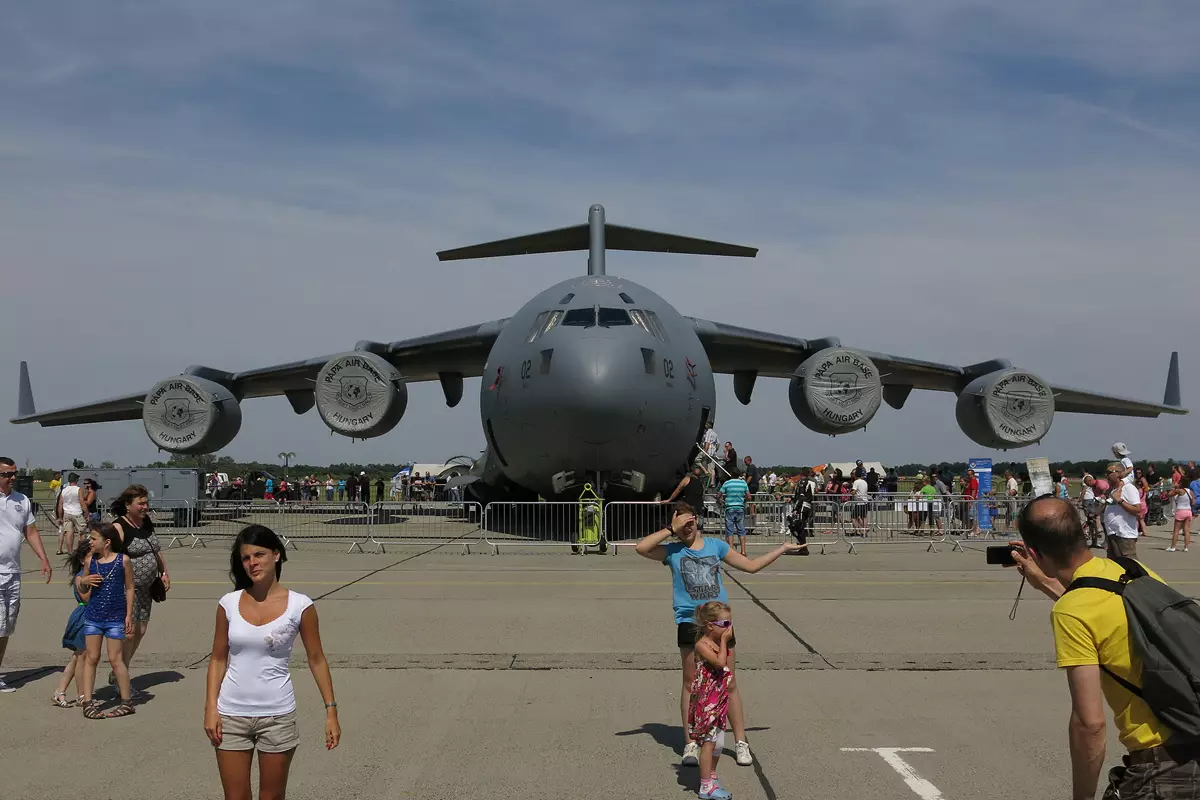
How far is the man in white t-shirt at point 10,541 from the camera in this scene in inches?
275

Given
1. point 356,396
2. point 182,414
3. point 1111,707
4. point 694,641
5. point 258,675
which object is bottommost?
point 694,641

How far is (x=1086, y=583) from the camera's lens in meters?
3.07

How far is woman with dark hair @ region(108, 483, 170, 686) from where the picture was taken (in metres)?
6.95

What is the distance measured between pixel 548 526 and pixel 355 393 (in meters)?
4.74

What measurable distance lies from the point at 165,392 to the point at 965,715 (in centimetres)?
1952

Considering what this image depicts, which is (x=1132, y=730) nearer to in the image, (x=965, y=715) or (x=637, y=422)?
(x=965, y=715)

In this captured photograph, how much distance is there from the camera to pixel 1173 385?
78.1 ft

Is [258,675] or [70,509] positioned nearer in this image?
[258,675]

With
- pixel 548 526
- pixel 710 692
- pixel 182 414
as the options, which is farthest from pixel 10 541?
pixel 182 414

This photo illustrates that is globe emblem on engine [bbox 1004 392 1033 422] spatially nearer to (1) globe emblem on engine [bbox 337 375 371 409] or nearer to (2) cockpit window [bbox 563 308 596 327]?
(2) cockpit window [bbox 563 308 596 327]

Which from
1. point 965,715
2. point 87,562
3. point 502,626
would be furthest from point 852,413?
point 87,562

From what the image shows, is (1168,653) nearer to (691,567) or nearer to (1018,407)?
(691,567)

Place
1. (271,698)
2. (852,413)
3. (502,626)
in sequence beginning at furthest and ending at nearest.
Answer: (852,413), (502,626), (271,698)

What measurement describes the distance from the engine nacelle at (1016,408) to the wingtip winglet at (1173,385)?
15.1ft
